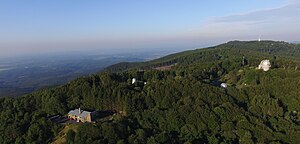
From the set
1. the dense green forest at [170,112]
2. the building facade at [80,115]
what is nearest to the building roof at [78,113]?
the building facade at [80,115]

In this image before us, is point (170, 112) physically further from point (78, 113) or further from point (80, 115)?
point (78, 113)

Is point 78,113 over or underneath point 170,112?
over

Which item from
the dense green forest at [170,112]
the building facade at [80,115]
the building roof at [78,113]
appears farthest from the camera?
the building roof at [78,113]

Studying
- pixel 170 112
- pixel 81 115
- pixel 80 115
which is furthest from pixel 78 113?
pixel 170 112

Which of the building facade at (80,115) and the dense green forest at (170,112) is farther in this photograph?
the building facade at (80,115)

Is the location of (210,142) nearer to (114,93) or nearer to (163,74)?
(114,93)

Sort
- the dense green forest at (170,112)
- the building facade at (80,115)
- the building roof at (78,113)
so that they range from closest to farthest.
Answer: the dense green forest at (170,112) → the building facade at (80,115) → the building roof at (78,113)

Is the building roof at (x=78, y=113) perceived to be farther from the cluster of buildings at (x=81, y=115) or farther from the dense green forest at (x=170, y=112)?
the dense green forest at (x=170, y=112)

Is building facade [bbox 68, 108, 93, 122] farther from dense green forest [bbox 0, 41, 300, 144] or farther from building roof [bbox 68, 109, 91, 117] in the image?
dense green forest [bbox 0, 41, 300, 144]

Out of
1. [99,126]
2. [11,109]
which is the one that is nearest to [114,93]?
[99,126]
